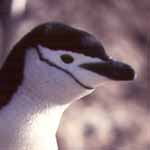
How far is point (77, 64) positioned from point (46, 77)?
0.16 ft

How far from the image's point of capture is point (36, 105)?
0.89 meters

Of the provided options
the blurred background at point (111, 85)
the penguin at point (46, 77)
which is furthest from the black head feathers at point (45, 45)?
the blurred background at point (111, 85)

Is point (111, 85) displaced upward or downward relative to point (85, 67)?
downward

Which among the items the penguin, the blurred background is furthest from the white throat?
the blurred background

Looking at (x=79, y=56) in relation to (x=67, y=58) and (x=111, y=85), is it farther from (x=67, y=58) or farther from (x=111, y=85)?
(x=111, y=85)

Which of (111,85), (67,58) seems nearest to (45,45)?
(67,58)

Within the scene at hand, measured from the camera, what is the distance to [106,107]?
108 inches

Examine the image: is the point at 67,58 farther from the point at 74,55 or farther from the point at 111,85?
the point at 111,85

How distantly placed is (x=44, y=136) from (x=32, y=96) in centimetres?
7

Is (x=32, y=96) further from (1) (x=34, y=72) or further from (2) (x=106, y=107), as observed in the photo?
(2) (x=106, y=107)

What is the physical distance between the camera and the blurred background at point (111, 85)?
8.53 feet

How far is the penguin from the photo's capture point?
86cm

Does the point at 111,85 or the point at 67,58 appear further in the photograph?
the point at 111,85

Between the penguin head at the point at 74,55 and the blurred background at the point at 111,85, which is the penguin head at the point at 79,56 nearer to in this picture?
the penguin head at the point at 74,55
